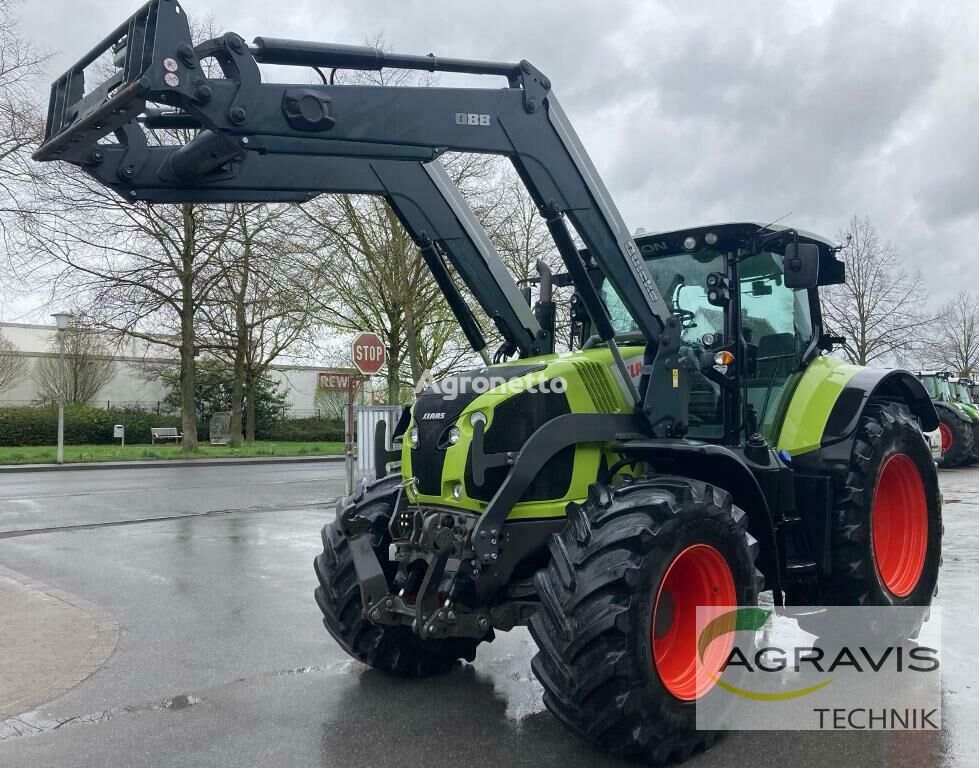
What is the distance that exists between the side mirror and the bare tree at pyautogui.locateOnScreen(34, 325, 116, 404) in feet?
129

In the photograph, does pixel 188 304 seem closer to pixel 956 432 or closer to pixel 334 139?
pixel 956 432

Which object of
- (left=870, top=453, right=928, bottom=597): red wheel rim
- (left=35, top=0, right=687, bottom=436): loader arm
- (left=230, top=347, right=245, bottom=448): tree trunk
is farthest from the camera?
(left=230, top=347, right=245, bottom=448): tree trunk

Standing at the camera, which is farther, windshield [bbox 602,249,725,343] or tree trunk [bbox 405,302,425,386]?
tree trunk [bbox 405,302,425,386]

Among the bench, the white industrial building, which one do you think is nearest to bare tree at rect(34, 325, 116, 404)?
the white industrial building

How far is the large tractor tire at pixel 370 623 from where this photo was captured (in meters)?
5.15

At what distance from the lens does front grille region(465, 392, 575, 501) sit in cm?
455

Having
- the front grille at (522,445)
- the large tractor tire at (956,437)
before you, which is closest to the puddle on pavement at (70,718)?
the front grille at (522,445)

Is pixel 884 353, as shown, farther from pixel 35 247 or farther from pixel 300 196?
pixel 300 196

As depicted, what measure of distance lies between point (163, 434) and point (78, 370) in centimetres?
893

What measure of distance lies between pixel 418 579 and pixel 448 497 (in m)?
0.52

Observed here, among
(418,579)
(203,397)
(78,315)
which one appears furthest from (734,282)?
(203,397)

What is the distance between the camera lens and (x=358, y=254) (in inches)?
1051

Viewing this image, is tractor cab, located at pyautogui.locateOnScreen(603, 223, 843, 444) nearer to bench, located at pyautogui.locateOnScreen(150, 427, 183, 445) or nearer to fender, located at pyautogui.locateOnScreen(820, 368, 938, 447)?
fender, located at pyautogui.locateOnScreen(820, 368, 938, 447)

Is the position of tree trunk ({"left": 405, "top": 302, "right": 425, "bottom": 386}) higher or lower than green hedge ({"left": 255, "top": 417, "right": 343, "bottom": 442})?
higher
